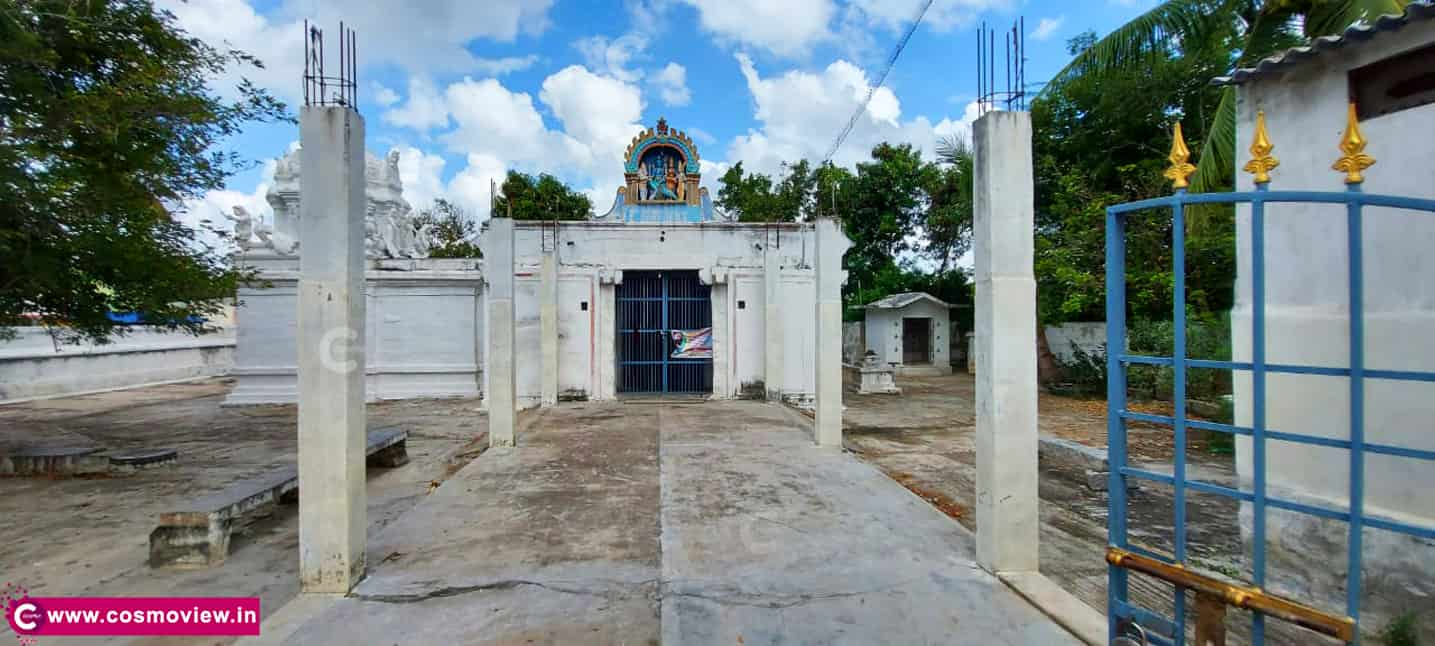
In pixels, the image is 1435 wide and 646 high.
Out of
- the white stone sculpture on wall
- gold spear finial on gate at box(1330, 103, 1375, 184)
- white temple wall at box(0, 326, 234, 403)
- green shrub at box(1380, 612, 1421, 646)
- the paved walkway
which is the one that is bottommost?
the paved walkway

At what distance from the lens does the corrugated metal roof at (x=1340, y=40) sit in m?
2.70

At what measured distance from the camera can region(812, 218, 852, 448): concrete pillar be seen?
7727 millimetres

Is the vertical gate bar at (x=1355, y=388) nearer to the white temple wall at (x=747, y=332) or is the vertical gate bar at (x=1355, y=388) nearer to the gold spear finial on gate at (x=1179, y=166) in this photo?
the gold spear finial on gate at (x=1179, y=166)

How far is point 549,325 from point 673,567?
25.4 ft

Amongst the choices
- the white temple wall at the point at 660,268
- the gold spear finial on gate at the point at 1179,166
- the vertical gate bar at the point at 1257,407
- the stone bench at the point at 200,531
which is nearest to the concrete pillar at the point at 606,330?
the white temple wall at the point at 660,268

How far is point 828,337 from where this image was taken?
25.4 feet

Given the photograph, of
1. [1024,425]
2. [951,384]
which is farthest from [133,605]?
[951,384]

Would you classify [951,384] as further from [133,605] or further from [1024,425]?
[133,605]

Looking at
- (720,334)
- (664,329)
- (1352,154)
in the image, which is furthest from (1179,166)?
(664,329)

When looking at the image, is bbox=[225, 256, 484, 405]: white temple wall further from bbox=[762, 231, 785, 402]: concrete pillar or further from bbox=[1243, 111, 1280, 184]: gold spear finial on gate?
bbox=[1243, 111, 1280, 184]: gold spear finial on gate

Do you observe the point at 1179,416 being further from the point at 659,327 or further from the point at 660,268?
the point at 659,327

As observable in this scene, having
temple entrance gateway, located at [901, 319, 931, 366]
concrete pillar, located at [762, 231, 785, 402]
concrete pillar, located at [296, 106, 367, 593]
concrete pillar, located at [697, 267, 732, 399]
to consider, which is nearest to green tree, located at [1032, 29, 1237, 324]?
concrete pillar, located at [762, 231, 785, 402]

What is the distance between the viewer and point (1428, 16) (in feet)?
8.88

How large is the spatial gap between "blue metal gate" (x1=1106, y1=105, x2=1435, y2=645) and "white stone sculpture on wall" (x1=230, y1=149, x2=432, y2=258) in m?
14.6
